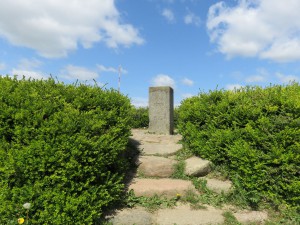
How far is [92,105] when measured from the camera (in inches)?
195

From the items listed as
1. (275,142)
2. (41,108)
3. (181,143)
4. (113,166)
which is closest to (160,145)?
(181,143)

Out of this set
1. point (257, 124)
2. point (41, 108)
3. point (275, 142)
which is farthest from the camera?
point (257, 124)

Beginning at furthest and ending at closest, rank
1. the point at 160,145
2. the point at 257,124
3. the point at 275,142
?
1. the point at 160,145
2. the point at 257,124
3. the point at 275,142

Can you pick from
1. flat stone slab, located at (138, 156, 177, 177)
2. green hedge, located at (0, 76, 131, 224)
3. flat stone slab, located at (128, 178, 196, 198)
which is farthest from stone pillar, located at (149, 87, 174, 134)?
green hedge, located at (0, 76, 131, 224)

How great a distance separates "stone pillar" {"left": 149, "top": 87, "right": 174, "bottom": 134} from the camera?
9031mm

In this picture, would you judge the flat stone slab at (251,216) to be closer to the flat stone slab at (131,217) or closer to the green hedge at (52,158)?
the flat stone slab at (131,217)

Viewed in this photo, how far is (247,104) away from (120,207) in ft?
9.78

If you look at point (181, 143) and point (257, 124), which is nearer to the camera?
point (257, 124)

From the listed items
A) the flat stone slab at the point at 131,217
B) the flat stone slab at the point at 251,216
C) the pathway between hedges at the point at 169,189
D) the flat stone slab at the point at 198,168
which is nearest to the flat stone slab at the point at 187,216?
the pathway between hedges at the point at 169,189

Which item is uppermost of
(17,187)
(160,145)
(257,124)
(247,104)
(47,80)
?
(47,80)

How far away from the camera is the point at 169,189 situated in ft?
16.0

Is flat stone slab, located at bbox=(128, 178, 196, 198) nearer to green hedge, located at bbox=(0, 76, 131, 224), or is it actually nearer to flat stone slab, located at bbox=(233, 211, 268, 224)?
green hedge, located at bbox=(0, 76, 131, 224)

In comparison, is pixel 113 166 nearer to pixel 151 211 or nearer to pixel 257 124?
pixel 151 211

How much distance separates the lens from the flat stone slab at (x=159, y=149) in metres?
6.41
